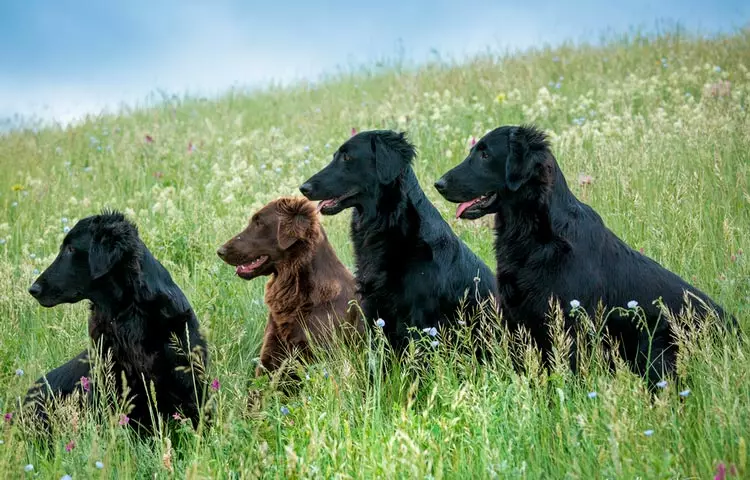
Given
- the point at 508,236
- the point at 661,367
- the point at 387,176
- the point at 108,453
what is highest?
the point at 387,176

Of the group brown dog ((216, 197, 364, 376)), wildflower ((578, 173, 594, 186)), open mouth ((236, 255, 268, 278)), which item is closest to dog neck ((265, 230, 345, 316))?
brown dog ((216, 197, 364, 376))

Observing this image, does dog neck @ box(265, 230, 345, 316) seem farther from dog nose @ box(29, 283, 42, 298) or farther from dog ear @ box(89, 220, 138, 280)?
dog nose @ box(29, 283, 42, 298)

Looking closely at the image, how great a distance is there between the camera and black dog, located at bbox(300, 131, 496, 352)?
543 centimetres

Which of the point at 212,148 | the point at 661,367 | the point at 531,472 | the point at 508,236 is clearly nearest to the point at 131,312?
the point at 508,236

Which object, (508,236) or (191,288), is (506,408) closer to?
(508,236)

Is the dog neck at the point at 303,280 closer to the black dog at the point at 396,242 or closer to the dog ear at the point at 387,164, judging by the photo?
the black dog at the point at 396,242

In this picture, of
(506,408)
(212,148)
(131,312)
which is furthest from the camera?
(212,148)

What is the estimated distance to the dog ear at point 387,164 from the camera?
5.58 metres

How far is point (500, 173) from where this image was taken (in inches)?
206

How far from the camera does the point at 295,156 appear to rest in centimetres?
1053

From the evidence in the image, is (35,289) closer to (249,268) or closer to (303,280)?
(249,268)

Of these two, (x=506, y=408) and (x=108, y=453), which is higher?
(x=108, y=453)

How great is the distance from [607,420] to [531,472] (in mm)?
390

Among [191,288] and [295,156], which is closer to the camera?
[191,288]
